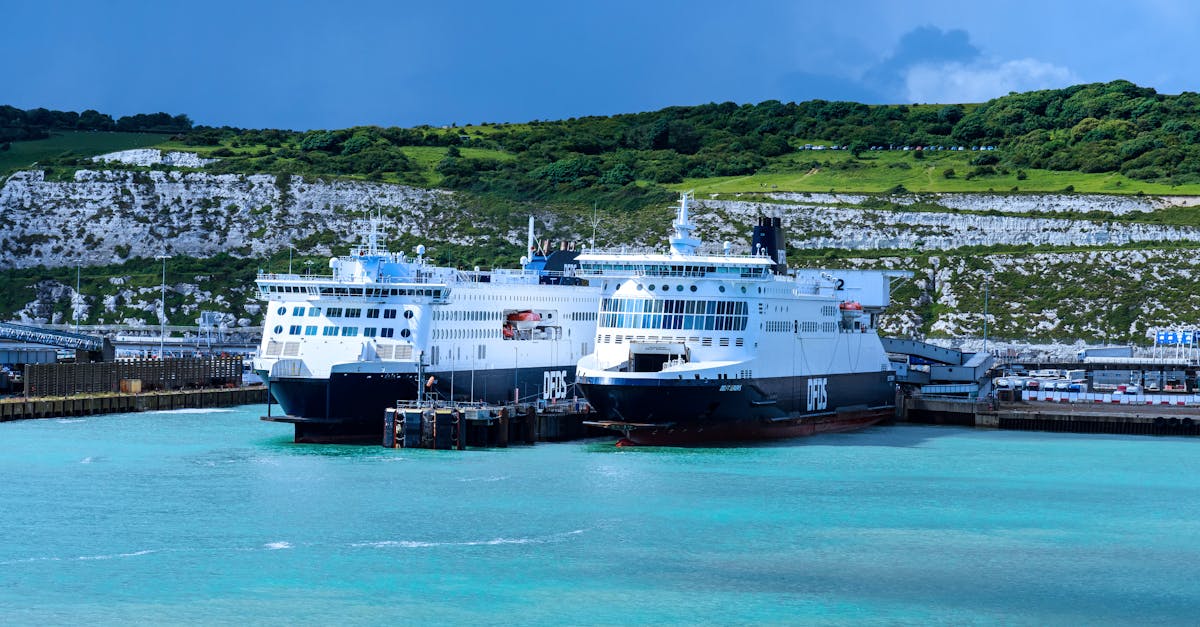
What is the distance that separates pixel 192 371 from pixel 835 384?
31.8 metres

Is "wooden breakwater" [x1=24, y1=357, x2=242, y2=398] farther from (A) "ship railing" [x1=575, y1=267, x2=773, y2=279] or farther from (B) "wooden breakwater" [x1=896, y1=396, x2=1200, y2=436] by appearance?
(B) "wooden breakwater" [x1=896, y1=396, x2=1200, y2=436]

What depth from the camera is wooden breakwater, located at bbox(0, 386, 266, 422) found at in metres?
65.7

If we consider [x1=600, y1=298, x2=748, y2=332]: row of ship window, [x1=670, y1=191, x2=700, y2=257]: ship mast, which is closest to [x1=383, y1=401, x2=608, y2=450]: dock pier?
[x1=600, y1=298, x2=748, y2=332]: row of ship window

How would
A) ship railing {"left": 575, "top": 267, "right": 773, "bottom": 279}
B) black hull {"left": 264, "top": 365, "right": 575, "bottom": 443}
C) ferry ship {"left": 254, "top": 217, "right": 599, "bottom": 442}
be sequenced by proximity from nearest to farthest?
black hull {"left": 264, "top": 365, "right": 575, "bottom": 443}, ferry ship {"left": 254, "top": 217, "right": 599, "bottom": 442}, ship railing {"left": 575, "top": 267, "right": 773, "bottom": 279}

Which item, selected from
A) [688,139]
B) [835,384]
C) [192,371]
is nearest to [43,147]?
[688,139]

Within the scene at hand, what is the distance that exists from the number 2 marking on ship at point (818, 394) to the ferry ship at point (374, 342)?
11435mm

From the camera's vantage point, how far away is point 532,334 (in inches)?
2569

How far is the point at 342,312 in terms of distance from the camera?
2251 inches

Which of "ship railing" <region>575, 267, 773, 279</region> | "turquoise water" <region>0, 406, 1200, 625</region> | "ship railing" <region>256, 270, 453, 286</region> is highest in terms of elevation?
"ship railing" <region>575, 267, 773, 279</region>

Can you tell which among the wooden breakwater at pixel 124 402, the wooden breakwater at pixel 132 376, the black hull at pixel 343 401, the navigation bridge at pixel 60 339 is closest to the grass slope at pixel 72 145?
the navigation bridge at pixel 60 339

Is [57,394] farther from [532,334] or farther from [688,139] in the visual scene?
[688,139]

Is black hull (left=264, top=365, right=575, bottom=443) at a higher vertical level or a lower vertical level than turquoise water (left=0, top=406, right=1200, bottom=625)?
higher

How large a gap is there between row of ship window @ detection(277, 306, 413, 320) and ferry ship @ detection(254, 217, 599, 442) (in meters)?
0.04

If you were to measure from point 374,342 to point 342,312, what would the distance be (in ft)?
5.18
